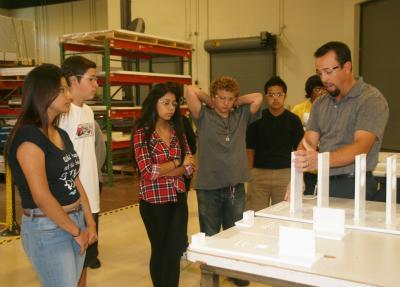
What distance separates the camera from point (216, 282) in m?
1.82

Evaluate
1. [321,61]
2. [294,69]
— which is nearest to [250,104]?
[321,61]

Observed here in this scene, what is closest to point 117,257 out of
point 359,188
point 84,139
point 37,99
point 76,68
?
point 84,139

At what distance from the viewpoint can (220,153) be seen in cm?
321

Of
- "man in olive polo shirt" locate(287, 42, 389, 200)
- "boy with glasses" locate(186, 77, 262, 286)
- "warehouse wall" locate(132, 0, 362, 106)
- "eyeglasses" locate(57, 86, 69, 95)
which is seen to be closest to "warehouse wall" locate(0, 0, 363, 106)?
"warehouse wall" locate(132, 0, 362, 106)

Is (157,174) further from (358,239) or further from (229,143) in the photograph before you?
(358,239)

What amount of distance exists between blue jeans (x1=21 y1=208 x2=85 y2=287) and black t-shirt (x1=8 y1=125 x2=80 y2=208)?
0.09m

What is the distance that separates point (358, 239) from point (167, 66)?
917 cm

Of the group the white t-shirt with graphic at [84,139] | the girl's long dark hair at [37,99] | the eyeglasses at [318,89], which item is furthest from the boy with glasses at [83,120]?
the eyeglasses at [318,89]

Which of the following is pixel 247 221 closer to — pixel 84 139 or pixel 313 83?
pixel 84 139

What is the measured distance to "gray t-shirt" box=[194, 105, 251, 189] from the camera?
320cm

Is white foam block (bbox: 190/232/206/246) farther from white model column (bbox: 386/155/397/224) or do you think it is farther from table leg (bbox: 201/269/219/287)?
white model column (bbox: 386/155/397/224)

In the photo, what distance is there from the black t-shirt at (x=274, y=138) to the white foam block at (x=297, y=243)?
6.63 ft

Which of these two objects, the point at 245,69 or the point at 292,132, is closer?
the point at 292,132

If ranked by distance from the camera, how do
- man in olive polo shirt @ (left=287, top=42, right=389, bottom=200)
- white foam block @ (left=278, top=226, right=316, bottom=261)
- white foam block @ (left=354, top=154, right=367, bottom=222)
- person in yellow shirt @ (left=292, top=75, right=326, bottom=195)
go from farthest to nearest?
person in yellow shirt @ (left=292, top=75, right=326, bottom=195), man in olive polo shirt @ (left=287, top=42, right=389, bottom=200), white foam block @ (left=354, top=154, right=367, bottom=222), white foam block @ (left=278, top=226, right=316, bottom=261)
